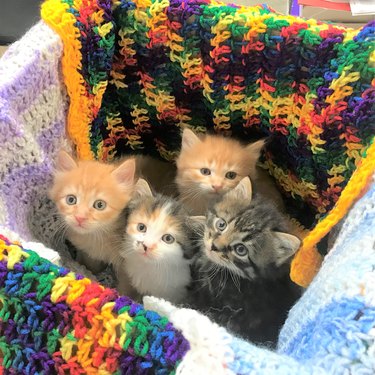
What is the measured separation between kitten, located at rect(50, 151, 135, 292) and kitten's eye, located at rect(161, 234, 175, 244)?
149 mm

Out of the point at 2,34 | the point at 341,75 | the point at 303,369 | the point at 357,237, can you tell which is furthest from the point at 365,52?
the point at 2,34

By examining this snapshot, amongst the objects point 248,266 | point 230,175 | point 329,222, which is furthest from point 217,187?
point 329,222

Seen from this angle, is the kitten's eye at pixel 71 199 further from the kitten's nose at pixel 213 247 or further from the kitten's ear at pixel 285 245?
the kitten's ear at pixel 285 245

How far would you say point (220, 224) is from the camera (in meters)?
0.98

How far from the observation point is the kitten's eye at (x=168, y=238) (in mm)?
1005

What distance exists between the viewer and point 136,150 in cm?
137

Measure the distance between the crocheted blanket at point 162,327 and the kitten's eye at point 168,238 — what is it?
0.29 metres

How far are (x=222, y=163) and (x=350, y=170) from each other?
0.34 metres

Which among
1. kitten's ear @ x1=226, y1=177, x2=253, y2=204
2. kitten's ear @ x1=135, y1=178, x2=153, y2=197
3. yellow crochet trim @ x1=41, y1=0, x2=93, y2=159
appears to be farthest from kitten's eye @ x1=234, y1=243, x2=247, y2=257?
yellow crochet trim @ x1=41, y1=0, x2=93, y2=159

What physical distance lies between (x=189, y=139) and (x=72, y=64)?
34 centimetres

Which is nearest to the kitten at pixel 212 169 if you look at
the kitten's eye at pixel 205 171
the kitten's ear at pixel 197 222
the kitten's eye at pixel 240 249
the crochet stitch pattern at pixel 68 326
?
the kitten's eye at pixel 205 171

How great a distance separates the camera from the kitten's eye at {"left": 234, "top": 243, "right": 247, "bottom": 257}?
94 centimetres

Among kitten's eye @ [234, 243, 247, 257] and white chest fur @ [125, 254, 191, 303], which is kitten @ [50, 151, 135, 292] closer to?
white chest fur @ [125, 254, 191, 303]

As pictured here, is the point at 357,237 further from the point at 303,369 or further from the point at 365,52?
the point at 365,52
